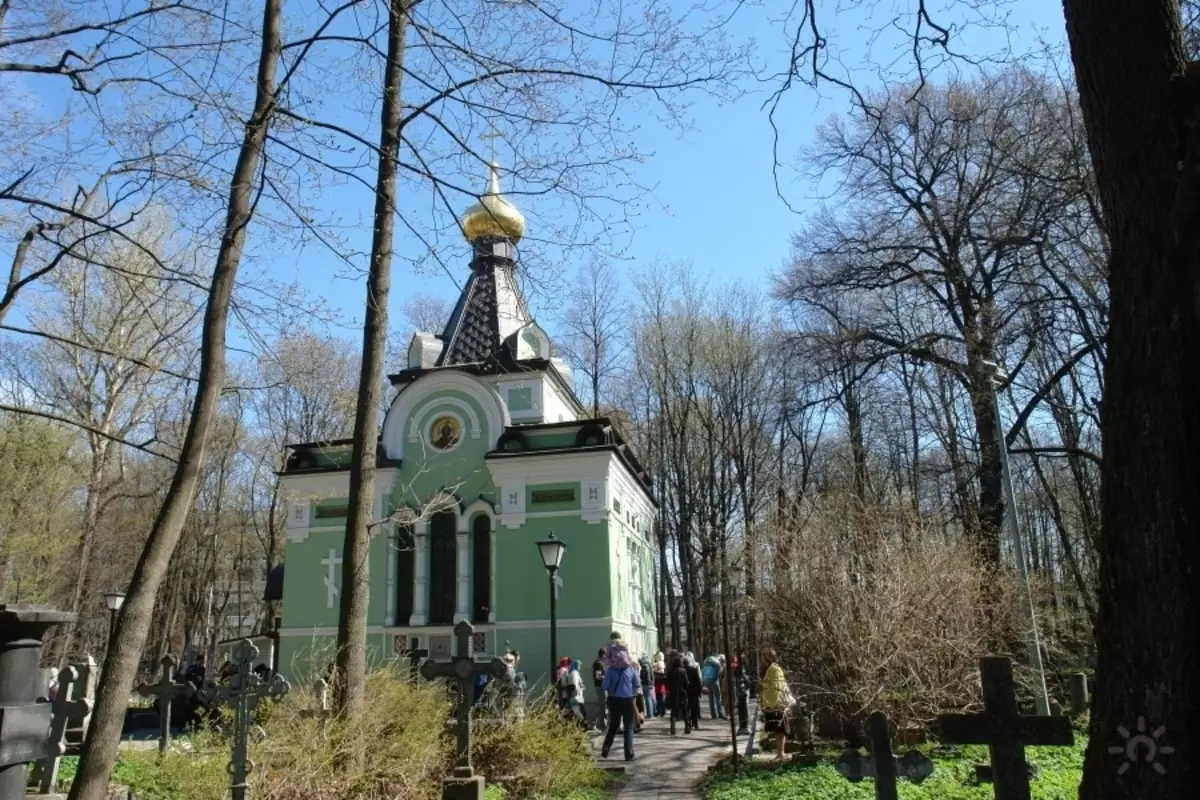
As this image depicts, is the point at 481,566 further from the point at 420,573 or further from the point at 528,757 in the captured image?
the point at 528,757

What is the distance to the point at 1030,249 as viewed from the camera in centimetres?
1972

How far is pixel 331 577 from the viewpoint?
2458 cm

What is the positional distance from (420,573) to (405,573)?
0.61m

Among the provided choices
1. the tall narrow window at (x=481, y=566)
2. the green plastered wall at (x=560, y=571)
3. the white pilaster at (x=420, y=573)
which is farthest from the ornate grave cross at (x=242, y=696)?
the tall narrow window at (x=481, y=566)

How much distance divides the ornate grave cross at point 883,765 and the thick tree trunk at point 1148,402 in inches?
68.1

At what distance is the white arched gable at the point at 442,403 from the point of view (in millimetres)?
24703

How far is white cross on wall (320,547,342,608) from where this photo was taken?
2453 cm

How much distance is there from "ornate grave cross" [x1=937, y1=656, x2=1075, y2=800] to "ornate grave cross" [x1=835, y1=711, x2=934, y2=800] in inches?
10.7

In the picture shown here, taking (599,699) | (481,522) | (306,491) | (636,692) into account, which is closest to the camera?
(636,692)

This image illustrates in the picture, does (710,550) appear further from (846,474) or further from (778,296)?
(778,296)

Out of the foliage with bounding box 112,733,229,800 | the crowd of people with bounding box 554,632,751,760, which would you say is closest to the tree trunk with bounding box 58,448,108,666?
the crowd of people with bounding box 554,632,751,760

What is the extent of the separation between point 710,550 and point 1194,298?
29373mm

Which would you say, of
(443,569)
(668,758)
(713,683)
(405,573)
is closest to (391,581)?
(405,573)

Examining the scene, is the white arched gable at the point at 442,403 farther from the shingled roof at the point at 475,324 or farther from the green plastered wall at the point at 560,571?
the green plastered wall at the point at 560,571
